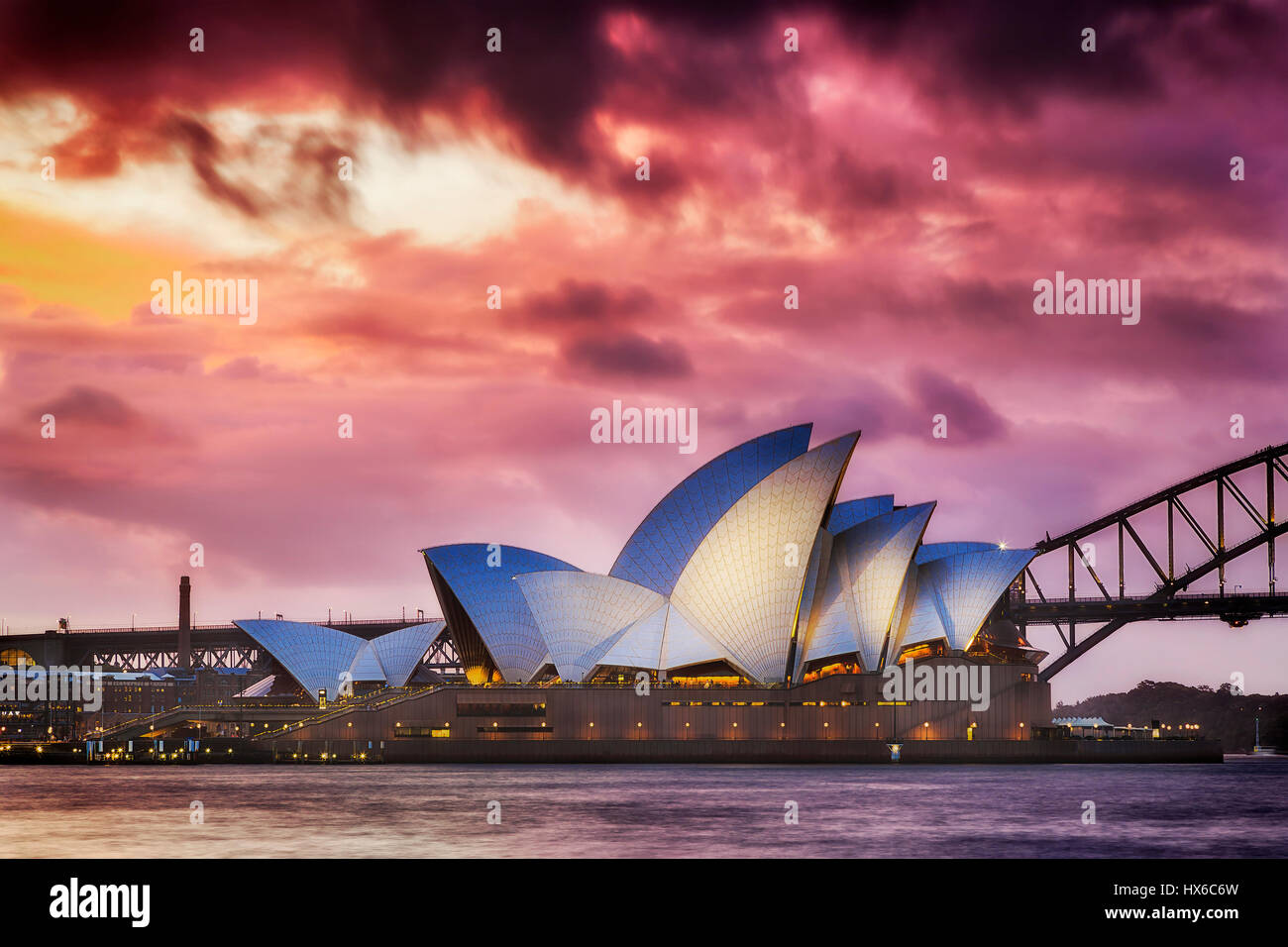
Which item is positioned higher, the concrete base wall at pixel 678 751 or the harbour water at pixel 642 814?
the harbour water at pixel 642 814

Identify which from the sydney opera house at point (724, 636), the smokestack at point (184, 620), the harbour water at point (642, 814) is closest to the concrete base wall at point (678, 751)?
the sydney opera house at point (724, 636)

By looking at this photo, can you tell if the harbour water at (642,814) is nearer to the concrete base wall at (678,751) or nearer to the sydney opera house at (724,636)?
the concrete base wall at (678,751)

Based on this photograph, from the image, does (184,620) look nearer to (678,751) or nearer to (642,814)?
(678,751)

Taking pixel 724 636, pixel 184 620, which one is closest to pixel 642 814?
pixel 724 636

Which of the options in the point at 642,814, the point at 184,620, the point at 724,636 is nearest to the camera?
the point at 642,814
